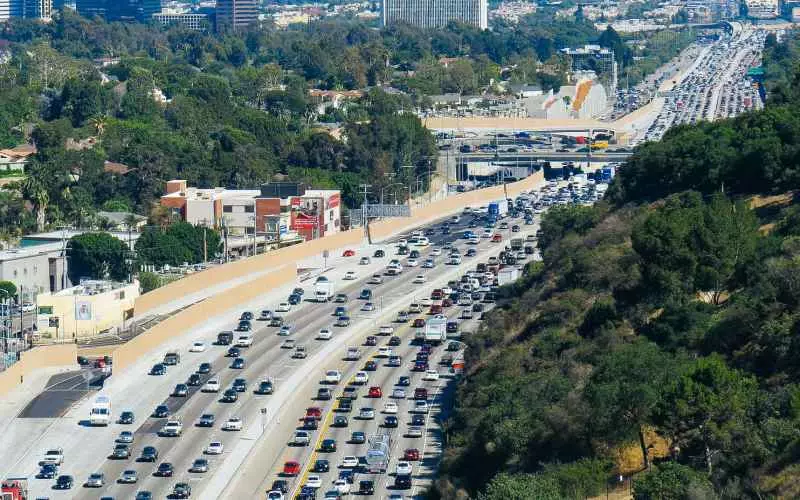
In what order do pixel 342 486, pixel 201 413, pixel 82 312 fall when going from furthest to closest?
pixel 82 312, pixel 201 413, pixel 342 486

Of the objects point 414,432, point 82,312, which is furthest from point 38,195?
point 414,432

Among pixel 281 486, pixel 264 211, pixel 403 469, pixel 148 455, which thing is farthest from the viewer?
pixel 264 211

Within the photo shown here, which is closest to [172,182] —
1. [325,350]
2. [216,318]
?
[216,318]

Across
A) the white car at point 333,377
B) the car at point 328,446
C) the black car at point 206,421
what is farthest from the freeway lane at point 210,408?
the car at point 328,446

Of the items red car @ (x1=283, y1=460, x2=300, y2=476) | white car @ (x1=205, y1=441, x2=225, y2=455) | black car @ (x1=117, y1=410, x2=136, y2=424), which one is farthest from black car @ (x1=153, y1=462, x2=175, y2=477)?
black car @ (x1=117, y1=410, x2=136, y2=424)

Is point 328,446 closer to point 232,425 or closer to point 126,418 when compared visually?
point 232,425

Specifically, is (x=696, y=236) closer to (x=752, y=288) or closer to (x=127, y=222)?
(x=752, y=288)

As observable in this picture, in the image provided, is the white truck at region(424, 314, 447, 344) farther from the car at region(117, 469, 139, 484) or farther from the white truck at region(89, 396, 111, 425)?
the car at region(117, 469, 139, 484)
